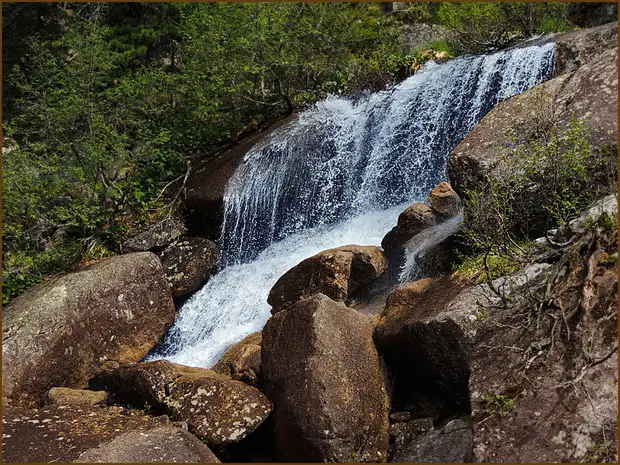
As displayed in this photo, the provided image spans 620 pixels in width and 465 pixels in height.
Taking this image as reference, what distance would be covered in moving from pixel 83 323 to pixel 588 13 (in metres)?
17.2

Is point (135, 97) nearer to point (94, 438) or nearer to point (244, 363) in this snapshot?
point (244, 363)

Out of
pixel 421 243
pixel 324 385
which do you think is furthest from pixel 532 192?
pixel 324 385

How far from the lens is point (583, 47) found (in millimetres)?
11586

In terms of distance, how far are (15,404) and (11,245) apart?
472 centimetres

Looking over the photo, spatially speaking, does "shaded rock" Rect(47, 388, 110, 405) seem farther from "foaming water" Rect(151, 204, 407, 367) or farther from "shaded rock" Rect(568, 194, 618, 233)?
"shaded rock" Rect(568, 194, 618, 233)

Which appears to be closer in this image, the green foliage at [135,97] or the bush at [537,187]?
the bush at [537,187]

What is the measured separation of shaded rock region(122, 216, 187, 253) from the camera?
13227 mm

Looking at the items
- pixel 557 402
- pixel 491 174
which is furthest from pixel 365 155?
pixel 557 402

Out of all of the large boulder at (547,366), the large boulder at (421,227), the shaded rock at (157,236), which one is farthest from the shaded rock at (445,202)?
the shaded rock at (157,236)

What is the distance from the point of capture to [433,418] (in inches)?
244

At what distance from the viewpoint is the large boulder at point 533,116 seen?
22.7 feet

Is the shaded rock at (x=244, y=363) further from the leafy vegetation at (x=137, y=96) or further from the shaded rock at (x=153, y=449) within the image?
the leafy vegetation at (x=137, y=96)

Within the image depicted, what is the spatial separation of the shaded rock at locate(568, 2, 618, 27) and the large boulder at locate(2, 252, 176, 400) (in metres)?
15.1

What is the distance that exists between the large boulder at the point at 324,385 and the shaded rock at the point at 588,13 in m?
14.8
